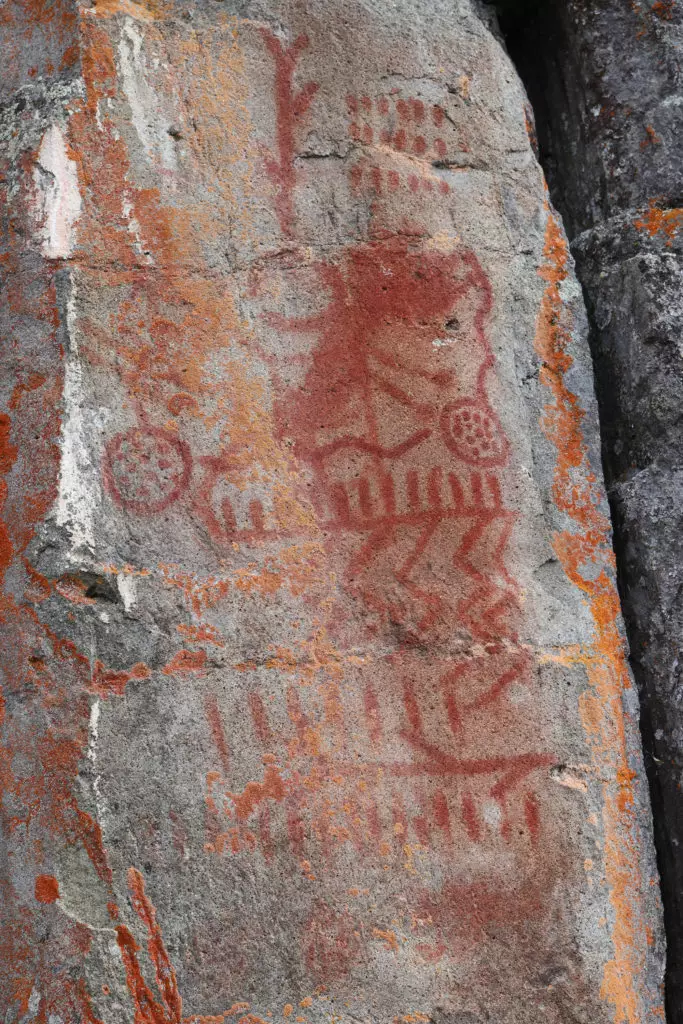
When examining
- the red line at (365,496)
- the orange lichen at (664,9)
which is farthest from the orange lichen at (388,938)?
the orange lichen at (664,9)

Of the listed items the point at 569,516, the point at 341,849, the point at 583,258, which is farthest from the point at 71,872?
the point at 583,258

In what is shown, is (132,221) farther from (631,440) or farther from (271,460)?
(631,440)

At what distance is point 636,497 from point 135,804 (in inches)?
42.5

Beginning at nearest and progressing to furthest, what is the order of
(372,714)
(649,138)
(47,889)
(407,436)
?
(47,889), (372,714), (407,436), (649,138)

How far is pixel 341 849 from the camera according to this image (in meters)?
1.79

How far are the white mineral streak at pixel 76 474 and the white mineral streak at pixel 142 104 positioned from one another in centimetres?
40

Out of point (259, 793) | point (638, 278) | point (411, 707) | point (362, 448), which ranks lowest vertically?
point (259, 793)

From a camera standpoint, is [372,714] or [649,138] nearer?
[372,714]

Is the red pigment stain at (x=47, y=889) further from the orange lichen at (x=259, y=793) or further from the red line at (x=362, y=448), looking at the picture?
the red line at (x=362, y=448)

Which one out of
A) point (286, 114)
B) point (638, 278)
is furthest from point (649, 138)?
point (286, 114)

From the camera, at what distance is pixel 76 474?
5.98ft

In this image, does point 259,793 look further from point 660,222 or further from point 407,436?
point 660,222

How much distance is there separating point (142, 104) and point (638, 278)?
1.00 m

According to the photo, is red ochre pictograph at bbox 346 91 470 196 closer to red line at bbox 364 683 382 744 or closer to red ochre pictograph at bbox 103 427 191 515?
red ochre pictograph at bbox 103 427 191 515
